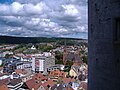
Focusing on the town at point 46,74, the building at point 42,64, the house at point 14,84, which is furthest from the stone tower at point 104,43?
the building at point 42,64

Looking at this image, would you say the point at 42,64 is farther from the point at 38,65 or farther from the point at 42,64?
the point at 38,65

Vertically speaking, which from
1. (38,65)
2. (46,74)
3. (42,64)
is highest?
(42,64)

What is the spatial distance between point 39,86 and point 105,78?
3846cm

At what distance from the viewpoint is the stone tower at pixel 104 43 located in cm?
335

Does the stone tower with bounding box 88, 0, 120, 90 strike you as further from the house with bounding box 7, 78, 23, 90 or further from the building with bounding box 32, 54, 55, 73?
the building with bounding box 32, 54, 55, 73

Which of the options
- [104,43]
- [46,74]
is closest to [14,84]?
[46,74]

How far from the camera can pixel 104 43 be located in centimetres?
359

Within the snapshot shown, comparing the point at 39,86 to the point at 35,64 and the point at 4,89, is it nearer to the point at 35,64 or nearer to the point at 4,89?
the point at 4,89

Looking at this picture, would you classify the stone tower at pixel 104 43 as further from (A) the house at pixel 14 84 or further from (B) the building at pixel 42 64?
(B) the building at pixel 42 64

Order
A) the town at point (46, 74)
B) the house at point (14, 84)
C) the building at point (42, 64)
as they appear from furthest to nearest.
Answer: the building at point (42, 64), the house at point (14, 84), the town at point (46, 74)

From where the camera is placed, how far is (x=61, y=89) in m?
39.0

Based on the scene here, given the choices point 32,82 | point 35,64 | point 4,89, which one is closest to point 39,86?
point 32,82

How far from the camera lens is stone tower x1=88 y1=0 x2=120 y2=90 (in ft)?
11.0

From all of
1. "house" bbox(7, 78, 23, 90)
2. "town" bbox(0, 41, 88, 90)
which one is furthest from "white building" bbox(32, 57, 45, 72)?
"house" bbox(7, 78, 23, 90)
